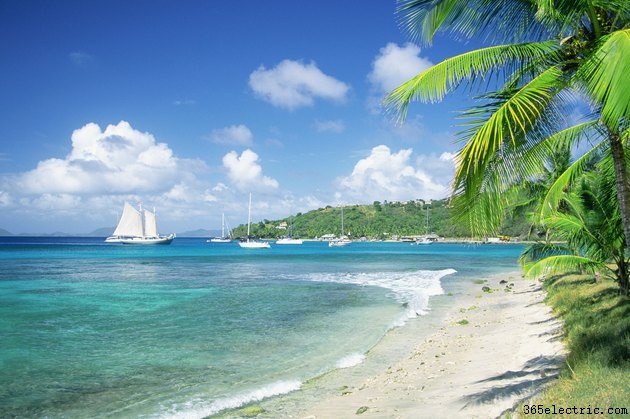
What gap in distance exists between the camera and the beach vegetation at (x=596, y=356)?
221 inches

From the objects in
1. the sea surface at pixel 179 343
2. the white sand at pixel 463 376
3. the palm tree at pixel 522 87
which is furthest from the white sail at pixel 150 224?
the palm tree at pixel 522 87

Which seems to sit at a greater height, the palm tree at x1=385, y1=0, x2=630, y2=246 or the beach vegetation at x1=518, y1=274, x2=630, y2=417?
the palm tree at x1=385, y1=0, x2=630, y2=246

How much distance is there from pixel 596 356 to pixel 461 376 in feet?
9.66

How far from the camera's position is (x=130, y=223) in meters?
133

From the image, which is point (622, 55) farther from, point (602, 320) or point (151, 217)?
point (151, 217)

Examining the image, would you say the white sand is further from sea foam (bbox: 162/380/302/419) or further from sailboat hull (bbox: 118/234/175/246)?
sailboat hull (bbox: 118/234/175/246)

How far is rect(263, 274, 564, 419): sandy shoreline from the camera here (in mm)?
7418

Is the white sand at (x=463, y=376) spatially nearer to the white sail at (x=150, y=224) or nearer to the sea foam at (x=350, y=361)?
the sea foam at (x=350, y=361)

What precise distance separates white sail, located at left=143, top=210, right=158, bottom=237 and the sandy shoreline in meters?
131

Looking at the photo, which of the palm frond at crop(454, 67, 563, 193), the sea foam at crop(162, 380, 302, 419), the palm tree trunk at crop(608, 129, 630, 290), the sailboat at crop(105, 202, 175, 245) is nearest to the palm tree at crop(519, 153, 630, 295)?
the palm tree trunk at crop(608, 129, 630, 290)

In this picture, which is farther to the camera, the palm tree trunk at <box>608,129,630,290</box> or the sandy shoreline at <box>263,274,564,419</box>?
the sandy shoreline at <box>263,274,564,419</box>

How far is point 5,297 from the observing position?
86.7ft

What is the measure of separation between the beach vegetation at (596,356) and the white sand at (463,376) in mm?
515

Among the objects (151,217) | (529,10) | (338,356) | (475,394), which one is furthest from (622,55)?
(151,217)
